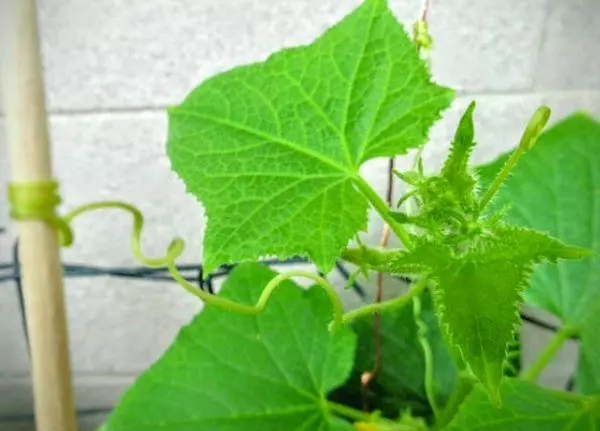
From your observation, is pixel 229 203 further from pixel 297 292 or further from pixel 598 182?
pixel 598 182

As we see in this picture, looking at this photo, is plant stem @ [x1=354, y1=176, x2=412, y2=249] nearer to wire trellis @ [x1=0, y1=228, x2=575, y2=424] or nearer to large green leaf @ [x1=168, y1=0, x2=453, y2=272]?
large green leaf @ [x1=168, y1=0, x2=453, y2=272]

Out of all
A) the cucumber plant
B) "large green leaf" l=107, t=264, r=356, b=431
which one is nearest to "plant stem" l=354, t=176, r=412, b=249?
the cucumber plant

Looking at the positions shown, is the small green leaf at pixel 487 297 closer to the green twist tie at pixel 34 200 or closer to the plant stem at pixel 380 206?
the plant stem at pixel 380 206

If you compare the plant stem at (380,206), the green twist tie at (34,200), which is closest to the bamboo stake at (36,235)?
the green twist tie at (34,200)

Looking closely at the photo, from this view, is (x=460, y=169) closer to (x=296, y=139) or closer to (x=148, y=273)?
(x=296, y=139)

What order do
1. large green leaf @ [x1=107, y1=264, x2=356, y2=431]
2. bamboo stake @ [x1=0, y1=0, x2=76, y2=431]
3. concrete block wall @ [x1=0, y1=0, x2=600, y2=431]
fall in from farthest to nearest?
concrete block wall @ [x1=0, y1=0, x2=600, y2=431], large green leaf @ [x1=107, y1=264, x2=356, y2=431], bamboo stake @ [x1=0, y1=0, x2=76, y2=431]

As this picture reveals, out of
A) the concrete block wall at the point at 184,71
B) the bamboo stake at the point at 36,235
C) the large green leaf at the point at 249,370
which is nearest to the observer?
the bamboo stake at the point at 36,235
